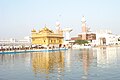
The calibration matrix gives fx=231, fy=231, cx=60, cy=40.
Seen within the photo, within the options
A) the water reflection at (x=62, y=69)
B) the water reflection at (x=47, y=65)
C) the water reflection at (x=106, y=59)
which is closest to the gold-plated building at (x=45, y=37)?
the water reflection at (x=106, y=59)

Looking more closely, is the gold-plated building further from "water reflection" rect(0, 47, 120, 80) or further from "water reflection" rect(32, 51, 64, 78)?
"water reflection" rect(0, 47, 120, 80)

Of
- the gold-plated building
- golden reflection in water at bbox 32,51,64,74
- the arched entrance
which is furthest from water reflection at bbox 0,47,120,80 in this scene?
the arched entrance

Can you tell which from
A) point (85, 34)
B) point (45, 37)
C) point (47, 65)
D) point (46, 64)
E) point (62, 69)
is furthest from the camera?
point (85, 34)

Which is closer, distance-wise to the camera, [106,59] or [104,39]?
[106,59]

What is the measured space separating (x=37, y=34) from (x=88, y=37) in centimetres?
5655

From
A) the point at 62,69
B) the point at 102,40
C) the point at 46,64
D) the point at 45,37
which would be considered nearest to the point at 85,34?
the point at 102,40

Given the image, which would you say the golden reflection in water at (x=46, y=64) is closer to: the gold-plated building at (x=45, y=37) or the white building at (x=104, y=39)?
the gold-plated building at (x=45, y=37)

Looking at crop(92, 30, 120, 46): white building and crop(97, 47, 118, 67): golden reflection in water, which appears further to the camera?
crop(92, 30, 120, 46): white building

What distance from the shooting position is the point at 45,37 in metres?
72.6

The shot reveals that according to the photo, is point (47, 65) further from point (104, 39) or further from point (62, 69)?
point (104, 39)

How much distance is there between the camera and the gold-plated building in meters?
72.9

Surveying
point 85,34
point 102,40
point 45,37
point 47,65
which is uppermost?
point 85,34

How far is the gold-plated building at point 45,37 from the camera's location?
72.9m

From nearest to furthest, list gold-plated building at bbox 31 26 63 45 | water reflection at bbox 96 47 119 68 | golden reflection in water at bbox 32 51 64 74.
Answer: golden reflection in water at bbox 32 51 64 74 → water reflection at bbox 96 47 119 68 → gold-plated building at bbox 31 26 63 45
